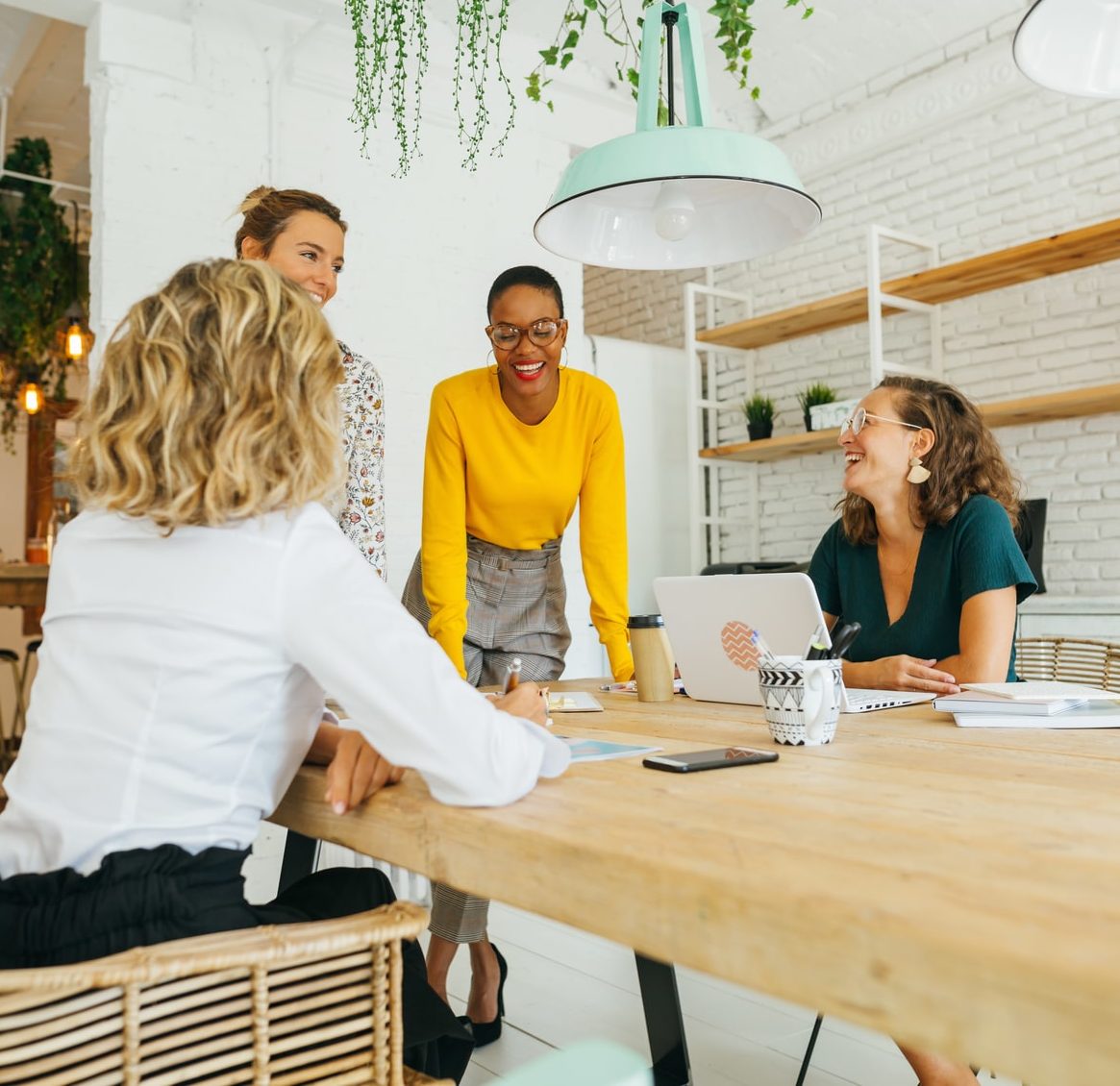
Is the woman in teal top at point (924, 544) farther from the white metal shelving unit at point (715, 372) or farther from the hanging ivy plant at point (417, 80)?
the white metal shelving unit at point (715, 372)

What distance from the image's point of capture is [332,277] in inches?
92.7

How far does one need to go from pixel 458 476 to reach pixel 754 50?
3859 mm

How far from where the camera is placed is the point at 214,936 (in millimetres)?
869

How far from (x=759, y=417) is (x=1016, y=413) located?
4.70 ft

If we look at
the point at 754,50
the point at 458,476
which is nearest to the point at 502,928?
the point at 458,476

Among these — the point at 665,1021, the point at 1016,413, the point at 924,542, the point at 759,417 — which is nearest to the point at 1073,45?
the point at 924,542

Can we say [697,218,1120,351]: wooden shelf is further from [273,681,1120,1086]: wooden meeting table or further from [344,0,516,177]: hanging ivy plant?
Result: [273,681,1120,1086]: wooden meeting table

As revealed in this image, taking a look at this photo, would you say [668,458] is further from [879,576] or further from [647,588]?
[879,576]

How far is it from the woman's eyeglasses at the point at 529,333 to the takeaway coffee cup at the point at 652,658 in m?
0.78

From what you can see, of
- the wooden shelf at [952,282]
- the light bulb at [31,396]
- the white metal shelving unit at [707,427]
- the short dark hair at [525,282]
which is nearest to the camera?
the short dark hair at [525,282]

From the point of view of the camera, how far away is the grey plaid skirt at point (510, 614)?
2433 millimetres

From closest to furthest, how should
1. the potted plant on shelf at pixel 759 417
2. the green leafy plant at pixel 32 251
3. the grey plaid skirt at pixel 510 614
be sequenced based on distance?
the grey plaid skirt at pixel 510 614
the green leafy plant at pixel 32 251
the potted plant on shelf at pixel 759 417

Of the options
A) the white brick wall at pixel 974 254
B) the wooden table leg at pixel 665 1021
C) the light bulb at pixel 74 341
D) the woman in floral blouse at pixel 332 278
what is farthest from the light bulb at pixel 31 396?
the wooden table leg at pixel 665 1021

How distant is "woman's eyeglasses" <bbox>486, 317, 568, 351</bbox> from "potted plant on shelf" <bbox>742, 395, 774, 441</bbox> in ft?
11.1
